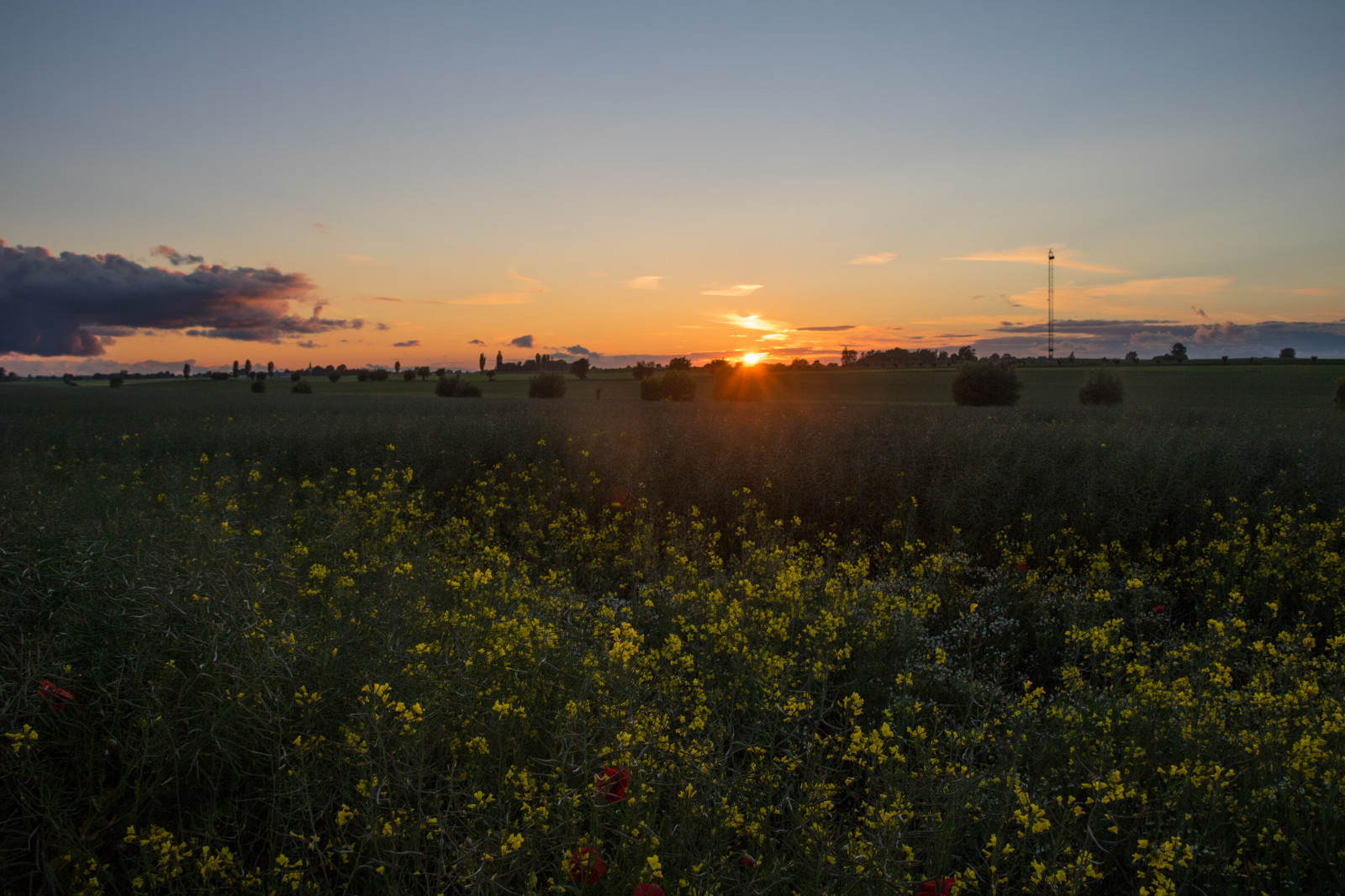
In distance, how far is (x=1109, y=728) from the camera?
3.14 m

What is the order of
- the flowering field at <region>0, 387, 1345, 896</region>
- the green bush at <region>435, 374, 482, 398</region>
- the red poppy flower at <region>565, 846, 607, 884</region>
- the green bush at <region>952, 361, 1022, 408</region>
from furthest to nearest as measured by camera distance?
the green bush at <region>435, 374, 482, 398</region>, the green bush at <region>952, 361, 1022, 408</region>, the flowering field at <region>0, 387, 1345, 896</region>, the red poppy flower at <region>565, 846, 607, 884</region>

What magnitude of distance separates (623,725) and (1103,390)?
129 ft

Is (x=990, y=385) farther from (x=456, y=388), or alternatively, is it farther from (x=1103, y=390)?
(x=456, y=388)

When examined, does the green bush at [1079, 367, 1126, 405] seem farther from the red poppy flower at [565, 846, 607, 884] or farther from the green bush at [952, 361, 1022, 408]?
the red poppy flower at [565, 846, 607, 884]

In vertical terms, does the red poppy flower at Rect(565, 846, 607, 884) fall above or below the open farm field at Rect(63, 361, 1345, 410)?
below

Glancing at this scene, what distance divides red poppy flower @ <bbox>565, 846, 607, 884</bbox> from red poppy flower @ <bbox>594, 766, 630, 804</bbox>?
0.75 ft

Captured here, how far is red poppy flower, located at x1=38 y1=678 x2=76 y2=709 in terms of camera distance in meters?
2.18

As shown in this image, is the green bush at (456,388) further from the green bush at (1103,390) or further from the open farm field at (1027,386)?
the green bush at (1103,390)

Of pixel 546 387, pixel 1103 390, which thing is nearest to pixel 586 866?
pixel 1103 390

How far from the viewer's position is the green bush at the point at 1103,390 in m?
33.4

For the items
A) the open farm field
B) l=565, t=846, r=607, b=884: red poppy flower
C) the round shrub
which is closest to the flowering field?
l=565, t=846, r=607, b=884: red poppy flower

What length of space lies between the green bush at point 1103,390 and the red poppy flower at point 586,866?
38.9 m

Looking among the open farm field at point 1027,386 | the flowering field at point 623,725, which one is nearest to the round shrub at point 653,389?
the open farm field at point 1027,386

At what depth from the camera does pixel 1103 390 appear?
33.5 m
